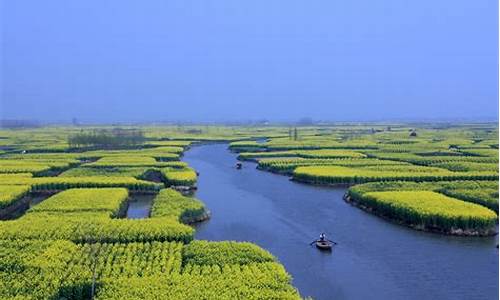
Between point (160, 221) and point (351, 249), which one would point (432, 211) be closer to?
point (351, 249)

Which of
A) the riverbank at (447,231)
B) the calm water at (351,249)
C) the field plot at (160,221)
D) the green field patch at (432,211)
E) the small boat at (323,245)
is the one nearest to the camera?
the field plot at (160,221)

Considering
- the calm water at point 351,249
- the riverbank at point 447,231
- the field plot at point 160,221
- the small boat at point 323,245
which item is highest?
the field plot at point 160,221

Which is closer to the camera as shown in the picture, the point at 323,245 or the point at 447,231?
the point at 323,245

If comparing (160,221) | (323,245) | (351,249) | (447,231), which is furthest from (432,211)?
(160,221)

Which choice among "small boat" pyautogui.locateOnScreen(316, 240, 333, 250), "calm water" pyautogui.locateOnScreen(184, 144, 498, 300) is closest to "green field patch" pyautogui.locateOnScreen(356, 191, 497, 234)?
"calm water" pyautogui.locateOnScreen(184, 144, 498, 300)

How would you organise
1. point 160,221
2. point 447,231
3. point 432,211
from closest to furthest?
1. point 160,221
2. point 447,231
3. point 432,211

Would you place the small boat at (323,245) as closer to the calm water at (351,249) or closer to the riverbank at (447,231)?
the calm water at (351,249)

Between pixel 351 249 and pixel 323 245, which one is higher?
pixel 323 245

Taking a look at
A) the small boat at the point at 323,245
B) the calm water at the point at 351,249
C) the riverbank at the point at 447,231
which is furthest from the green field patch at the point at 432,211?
the small boat at the point at 323,245
